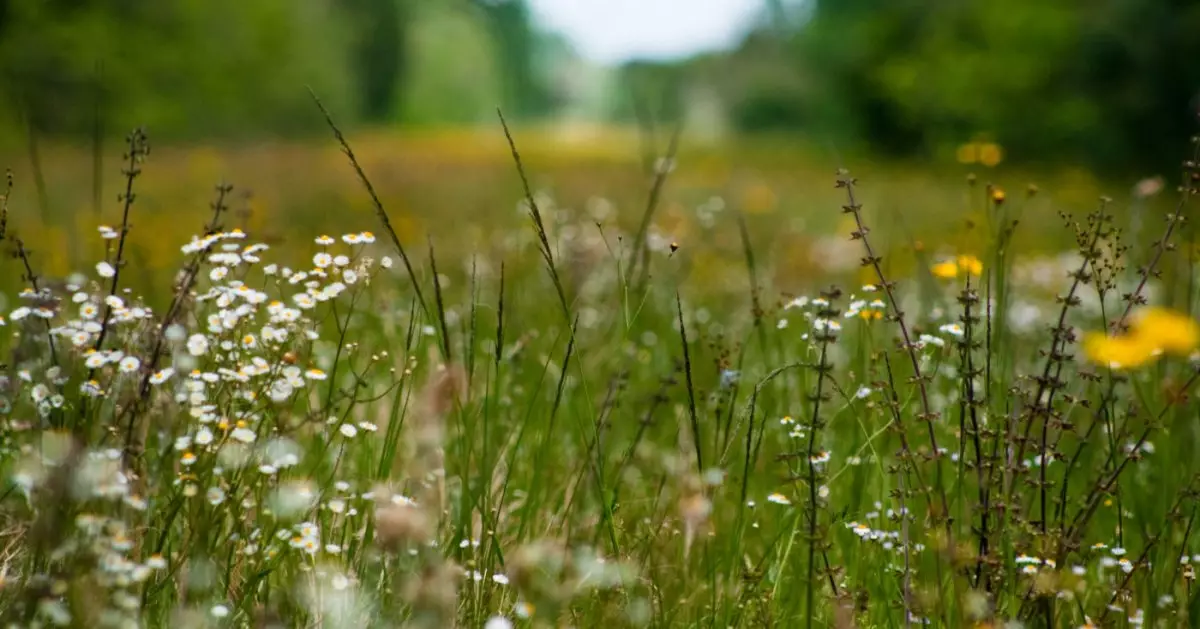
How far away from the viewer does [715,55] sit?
4481 centimetres

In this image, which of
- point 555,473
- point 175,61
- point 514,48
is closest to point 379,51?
point 175,61

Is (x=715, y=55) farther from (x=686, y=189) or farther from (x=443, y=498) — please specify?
(x=443, y=498)

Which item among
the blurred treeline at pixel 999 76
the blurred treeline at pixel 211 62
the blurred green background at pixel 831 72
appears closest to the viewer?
the blurred treeline at pixel 999 76

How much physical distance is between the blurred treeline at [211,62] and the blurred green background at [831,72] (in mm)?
50

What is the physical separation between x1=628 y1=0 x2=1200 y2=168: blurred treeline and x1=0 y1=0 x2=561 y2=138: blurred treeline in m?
8.97

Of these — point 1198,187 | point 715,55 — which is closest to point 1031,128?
point 1198,187

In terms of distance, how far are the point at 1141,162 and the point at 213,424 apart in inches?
755

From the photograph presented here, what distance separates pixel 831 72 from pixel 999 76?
214 inches

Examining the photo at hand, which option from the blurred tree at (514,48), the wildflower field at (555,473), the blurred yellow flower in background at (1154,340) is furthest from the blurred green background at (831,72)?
the blurred tree at (514,48)

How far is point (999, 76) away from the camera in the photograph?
68.6ft

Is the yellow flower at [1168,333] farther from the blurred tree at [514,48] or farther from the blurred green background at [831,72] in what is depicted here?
the blurred tree at [514,48]

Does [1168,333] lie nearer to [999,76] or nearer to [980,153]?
[980,153]

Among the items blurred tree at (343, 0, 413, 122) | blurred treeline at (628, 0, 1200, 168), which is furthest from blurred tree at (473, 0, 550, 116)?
blurred treeline at (628, 0, 1200, 168)

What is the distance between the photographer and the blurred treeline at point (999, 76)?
16.3 meters
